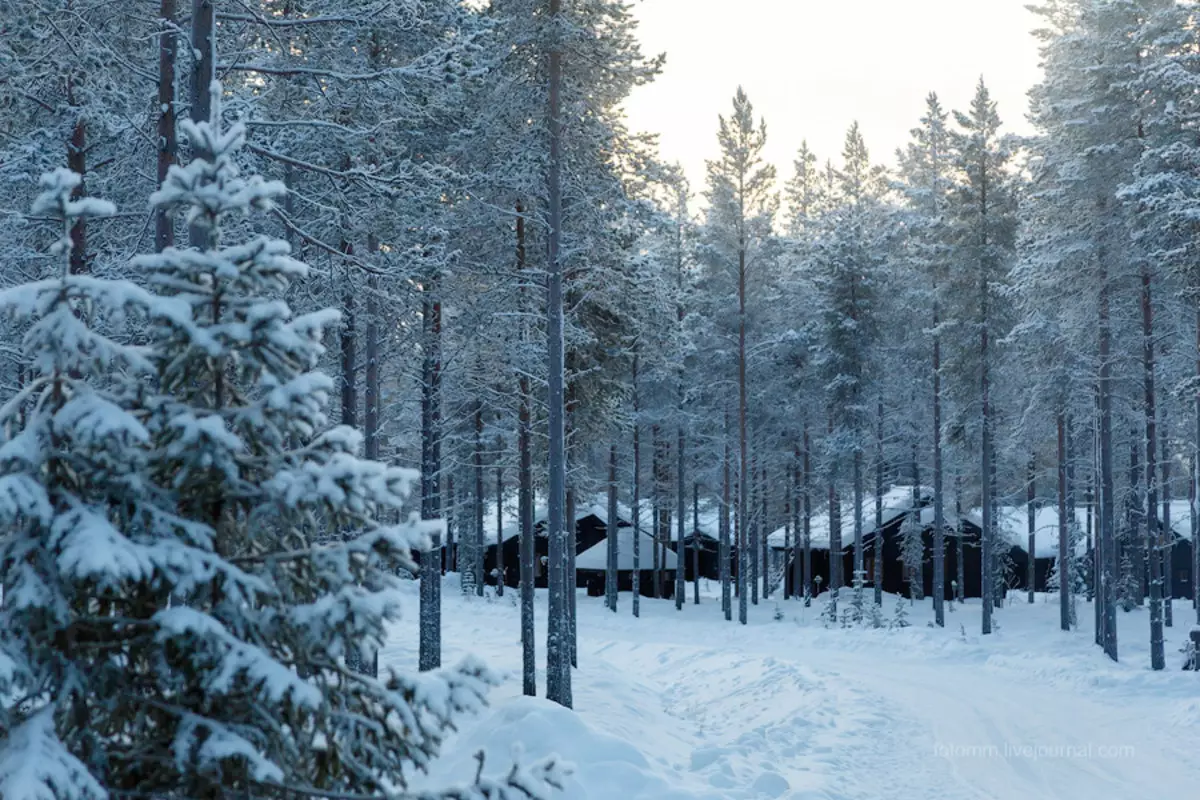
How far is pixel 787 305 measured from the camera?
39344 mm

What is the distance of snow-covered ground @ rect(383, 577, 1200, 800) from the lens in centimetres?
1141

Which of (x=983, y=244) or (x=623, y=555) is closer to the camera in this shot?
(x=983, y=244)

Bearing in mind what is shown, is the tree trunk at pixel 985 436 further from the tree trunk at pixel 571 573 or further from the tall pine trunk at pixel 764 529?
the tree trunk at pixel 571 573

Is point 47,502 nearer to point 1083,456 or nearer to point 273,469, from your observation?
point 273,469

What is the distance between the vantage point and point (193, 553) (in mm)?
3822

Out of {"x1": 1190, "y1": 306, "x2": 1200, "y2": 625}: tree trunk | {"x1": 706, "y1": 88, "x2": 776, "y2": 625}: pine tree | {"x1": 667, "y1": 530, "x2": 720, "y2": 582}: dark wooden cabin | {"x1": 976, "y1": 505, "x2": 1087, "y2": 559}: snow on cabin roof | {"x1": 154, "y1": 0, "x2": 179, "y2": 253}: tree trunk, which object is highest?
{"x1": 706, "y1": 88, "x2": 776, "y2": 625}: pine tree

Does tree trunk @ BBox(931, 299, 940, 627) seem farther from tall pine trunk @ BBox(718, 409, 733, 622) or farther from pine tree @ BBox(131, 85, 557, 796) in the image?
pine tree @ BBox(131, 85, 557, 796)

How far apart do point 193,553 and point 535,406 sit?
16.0 m

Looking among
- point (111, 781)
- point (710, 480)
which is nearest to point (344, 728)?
point (111, 781)

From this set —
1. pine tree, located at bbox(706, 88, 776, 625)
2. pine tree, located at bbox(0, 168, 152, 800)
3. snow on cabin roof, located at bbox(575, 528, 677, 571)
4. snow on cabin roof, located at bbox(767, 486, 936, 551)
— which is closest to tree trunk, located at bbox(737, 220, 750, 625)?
pine tree, located at bbox(706, 88, 776, 625)

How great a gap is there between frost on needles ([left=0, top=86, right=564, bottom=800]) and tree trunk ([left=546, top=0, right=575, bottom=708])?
1052cm

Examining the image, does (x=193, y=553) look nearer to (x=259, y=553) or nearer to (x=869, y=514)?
(x=259, y=553)

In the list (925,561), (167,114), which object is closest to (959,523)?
(925,561)

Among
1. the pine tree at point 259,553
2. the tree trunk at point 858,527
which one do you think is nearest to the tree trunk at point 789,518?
the tree trunk at point 858,527
